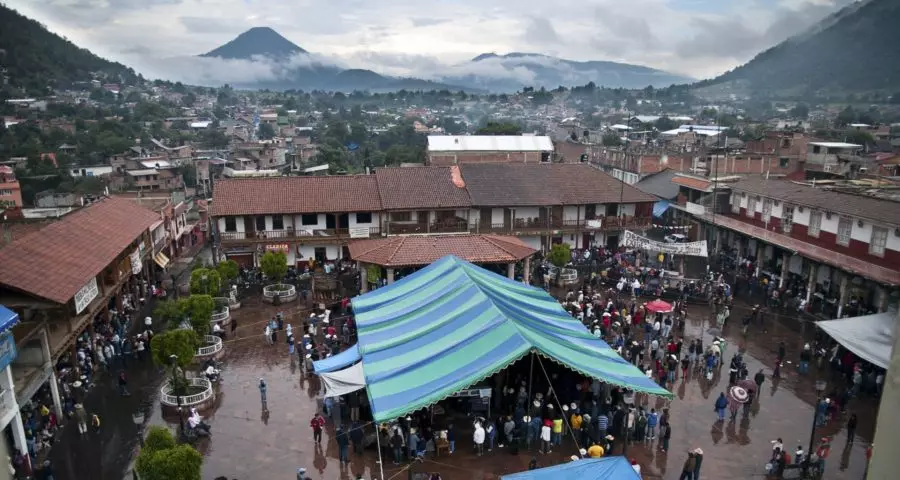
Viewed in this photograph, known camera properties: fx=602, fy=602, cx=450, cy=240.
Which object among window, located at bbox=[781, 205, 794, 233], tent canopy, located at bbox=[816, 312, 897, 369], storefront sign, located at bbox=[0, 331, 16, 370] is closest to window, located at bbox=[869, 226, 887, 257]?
tent canopy, located at bbox=[816, 312, 897, 369]

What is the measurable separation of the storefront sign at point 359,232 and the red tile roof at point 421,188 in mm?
1746

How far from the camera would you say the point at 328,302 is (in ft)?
88.7

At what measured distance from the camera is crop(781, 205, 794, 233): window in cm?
2918

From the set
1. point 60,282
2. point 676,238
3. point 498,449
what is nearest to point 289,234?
point 60,282

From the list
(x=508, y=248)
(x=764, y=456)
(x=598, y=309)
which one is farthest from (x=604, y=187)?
(x=764, y=456)

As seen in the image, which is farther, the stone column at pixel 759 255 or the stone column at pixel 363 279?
the stone column at pixel 759 255

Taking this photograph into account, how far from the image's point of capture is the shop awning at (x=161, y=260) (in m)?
31.8

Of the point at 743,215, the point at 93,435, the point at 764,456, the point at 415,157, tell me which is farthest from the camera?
the point at 415,157

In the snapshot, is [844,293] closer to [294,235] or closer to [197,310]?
[197,310]

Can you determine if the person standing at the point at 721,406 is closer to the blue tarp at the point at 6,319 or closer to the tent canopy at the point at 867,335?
the tent canopy at the point at 867,335

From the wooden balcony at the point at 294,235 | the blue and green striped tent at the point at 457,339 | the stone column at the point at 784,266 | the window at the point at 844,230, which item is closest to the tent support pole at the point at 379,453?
the blue and green striped tent at the point at 457,339

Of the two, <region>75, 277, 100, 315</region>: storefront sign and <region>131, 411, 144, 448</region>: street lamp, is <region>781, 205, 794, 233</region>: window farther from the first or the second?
<region>75, 277, 100, 315</region>: storefront sign

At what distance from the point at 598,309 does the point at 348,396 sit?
11.8 meters

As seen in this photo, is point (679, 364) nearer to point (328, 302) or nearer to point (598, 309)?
point (598, 309)
